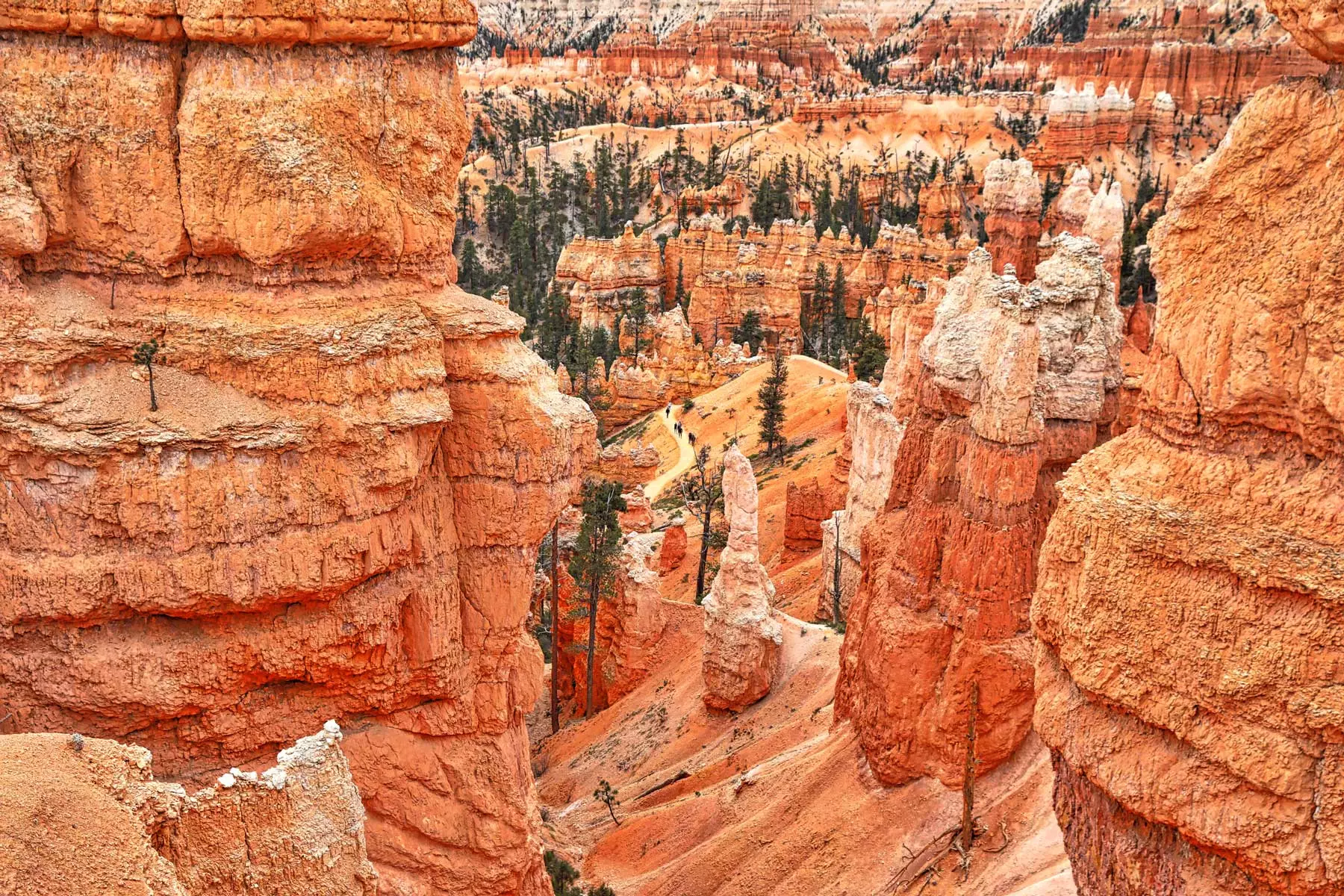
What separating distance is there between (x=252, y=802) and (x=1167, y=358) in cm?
857

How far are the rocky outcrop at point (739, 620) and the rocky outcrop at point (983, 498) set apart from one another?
251 inches

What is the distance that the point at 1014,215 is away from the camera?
49.2 metres

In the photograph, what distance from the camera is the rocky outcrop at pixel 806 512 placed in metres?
41.5

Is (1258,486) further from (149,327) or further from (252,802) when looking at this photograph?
(149,327)

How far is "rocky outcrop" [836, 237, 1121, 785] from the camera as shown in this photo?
19469 millimetres

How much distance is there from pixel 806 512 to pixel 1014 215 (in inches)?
659

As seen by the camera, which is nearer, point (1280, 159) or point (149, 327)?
point (1280, 159)

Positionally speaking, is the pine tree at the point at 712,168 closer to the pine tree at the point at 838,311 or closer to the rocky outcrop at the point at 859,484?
the pine tree at the point at 838,311

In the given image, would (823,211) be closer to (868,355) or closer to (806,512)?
(868,355)

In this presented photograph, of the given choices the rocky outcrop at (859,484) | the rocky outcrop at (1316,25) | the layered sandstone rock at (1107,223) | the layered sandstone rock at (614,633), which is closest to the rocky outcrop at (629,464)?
the layered sandstone rock at (614,633)

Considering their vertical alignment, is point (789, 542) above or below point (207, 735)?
below

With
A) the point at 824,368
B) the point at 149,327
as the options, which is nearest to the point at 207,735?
the point at 149,327

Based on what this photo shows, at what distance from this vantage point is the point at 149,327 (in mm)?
13516

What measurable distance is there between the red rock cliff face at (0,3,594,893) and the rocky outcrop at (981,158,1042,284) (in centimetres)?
3773
